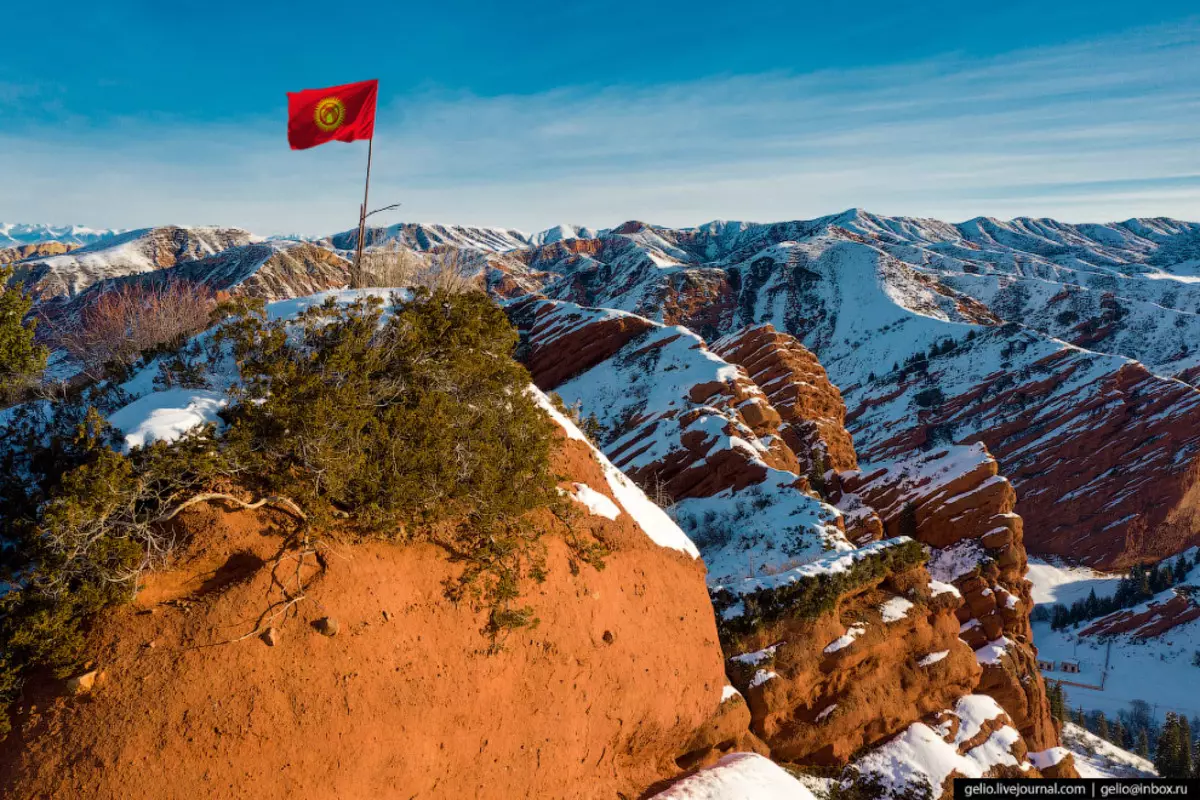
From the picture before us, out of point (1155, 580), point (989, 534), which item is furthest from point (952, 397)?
point (989, 534)

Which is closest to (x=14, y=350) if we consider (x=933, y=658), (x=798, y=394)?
(x=933, y=658)

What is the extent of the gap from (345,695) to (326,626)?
0.89 metres

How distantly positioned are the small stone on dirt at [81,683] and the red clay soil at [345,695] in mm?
77

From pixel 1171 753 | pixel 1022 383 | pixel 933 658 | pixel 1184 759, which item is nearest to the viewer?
pixel 933 658

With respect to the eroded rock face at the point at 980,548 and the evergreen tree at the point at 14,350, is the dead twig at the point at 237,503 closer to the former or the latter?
the evergreen tree at the point at 14,350

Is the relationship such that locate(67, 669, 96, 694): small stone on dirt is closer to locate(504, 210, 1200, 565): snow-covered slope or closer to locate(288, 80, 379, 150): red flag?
locate(288, 80, 379, 150): red flag

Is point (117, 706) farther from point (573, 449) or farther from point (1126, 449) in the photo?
point (1126, 449)

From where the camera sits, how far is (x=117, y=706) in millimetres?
6109

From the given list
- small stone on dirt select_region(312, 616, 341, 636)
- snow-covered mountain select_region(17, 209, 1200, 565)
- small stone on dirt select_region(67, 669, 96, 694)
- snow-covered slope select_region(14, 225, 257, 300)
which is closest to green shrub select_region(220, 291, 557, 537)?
small stone on dirt select_region(312, 616, 341, 636)

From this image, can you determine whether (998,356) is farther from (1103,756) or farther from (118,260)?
(118,260)

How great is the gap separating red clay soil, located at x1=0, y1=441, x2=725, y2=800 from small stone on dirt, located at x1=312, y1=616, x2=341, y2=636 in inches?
3.1

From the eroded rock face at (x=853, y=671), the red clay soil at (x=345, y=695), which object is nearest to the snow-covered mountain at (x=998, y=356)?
the red clay soil at (x=345, y=695)

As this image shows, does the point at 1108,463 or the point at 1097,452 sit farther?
the point at 1097,452

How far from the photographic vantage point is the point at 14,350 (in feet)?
29.6
